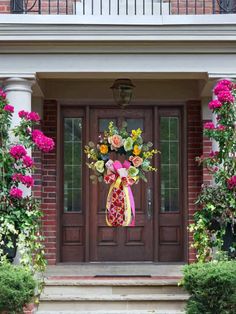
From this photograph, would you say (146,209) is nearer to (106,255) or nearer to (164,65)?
(106,255)

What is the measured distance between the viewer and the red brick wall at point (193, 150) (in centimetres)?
933

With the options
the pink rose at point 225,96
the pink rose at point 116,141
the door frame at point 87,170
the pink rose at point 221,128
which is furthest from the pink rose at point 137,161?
the door frame at point 87,170

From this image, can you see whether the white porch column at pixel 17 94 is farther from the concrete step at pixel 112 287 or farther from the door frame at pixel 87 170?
A: the concrete step at pixel 112 287

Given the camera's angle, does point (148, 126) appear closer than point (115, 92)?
No

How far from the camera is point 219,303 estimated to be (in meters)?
6.36

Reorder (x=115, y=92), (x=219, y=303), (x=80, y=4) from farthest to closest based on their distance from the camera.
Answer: (x=80, y=4)
(x=115, y=92)
(x=219, y=303)

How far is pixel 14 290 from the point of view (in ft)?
20.5

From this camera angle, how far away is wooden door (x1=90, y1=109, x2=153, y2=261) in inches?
375

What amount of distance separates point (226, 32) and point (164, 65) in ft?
2.56

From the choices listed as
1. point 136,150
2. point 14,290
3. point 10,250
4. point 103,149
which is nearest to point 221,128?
point 136,150

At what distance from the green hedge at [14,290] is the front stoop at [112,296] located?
3.22ft

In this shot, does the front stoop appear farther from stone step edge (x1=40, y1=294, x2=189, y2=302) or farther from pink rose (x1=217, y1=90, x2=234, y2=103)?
pink rose (x1=217, y1=90, x2=234, y2=103)

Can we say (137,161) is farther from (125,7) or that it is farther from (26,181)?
(125,7)

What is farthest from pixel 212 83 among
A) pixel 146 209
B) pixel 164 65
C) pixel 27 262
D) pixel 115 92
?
pixel 27 262
